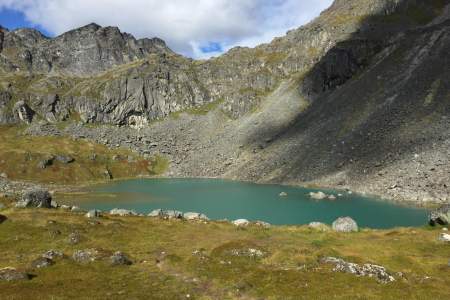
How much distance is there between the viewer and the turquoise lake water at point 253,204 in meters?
81.8

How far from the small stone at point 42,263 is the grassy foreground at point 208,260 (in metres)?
0.63

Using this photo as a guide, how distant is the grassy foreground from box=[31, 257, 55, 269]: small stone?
0.63m

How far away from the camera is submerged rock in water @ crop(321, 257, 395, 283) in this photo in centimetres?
3469

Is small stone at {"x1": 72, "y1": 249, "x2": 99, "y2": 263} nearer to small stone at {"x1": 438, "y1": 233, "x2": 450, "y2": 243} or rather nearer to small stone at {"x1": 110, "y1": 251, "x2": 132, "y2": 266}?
small stone at {"x1": 110, "y1": 251, "x2": 132, "y2": 266}

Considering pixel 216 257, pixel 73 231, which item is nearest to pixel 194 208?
pixel 73 231

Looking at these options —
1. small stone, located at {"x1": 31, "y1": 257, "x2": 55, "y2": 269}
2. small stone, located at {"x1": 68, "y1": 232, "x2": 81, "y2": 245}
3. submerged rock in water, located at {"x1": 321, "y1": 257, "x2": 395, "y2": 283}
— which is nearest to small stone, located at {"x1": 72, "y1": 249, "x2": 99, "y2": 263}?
small stone, located at {"x1": 31, "y1": 257, "x2": 55, "y2": 269}

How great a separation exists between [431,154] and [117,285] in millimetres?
89636

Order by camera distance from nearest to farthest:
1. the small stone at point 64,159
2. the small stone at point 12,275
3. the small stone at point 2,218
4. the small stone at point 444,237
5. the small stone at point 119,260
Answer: the small stone at point 12,275 < the small stone at point 119,260 < the small stone at point 444,237 < the small stone at point 2,218 < the small stone at point 64,159

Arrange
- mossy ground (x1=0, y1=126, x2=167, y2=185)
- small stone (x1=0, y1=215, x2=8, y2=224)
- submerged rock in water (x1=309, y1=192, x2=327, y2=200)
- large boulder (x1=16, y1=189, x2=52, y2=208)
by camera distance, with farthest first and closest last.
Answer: mossy ground (x1=0, y1=126, x2=167, y2=185), submerged rock in water (x1=309, y1=192, x2=327, y2=200), large boulder (x1=16, y1=189, x2=52, y2=208), small stone (x1=0, y1=215, x2=8, y2=224)

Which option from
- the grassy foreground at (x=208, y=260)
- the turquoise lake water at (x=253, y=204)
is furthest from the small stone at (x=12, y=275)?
the turquoise lake water at (x=253, y=204)

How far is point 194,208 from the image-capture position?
9869 centimetres

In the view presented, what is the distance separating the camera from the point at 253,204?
3989 inches

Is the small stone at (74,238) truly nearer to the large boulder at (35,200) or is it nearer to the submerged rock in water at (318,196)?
the large boulder at (35,200)

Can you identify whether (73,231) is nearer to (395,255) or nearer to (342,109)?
(395,255)
